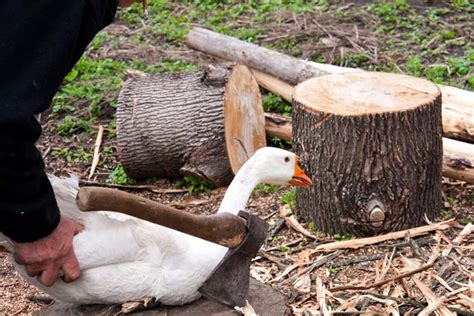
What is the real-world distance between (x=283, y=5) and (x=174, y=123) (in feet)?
14.2

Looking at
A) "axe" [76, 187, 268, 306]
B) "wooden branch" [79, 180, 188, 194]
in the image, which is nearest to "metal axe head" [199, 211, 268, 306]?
"axe" [76, 187, 268, 306]

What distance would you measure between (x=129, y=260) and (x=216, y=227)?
1.55ft

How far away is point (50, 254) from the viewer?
3262 millimetres

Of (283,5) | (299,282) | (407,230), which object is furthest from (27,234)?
(283,5)

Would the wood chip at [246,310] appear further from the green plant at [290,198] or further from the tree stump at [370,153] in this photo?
the green plant at [290,198]

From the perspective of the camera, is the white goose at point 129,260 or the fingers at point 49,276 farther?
the white goose at point 129,260

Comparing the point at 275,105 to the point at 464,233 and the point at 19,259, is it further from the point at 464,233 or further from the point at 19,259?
the point at 19,259

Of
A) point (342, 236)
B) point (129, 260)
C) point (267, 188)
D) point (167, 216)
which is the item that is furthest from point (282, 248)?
point (167, 216)

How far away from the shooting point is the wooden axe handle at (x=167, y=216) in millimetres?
3312

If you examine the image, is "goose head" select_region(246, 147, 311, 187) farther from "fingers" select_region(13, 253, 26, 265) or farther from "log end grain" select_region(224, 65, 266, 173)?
"log end grain" select_region(224, 65, 266, 173)

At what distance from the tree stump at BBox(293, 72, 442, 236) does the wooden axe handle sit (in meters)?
1.51

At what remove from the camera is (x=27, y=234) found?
307 centimetres

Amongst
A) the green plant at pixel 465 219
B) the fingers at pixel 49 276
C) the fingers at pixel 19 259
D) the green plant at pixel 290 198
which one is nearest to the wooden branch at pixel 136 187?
the green plant at pixel 290 198

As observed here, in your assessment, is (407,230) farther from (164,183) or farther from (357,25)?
(357,25)
